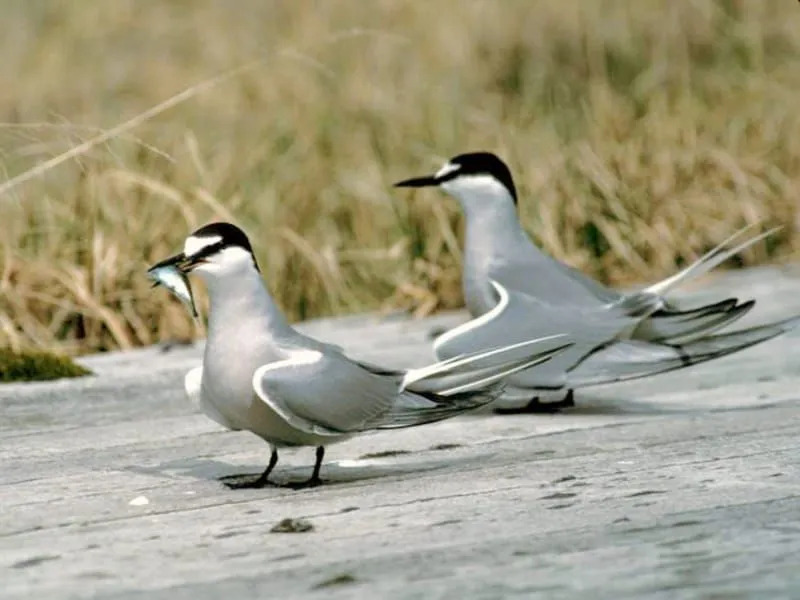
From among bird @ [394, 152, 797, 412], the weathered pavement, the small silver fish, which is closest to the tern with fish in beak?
the small silver fish

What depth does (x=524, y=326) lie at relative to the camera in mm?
4219

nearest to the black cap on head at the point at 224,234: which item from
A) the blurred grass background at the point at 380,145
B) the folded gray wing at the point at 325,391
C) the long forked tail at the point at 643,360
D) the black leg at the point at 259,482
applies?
the folded gray wing at the point at 325,391

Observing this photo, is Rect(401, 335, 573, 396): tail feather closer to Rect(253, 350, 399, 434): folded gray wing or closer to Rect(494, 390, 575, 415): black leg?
Rect(253, 350, 399, 434): folded gray wing

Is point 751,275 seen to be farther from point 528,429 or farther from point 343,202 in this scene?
point 528,429

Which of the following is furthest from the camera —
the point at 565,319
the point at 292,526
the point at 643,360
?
the point at 565,319

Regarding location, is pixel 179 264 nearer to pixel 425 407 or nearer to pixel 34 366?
pixel 425 407

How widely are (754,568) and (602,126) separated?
5139 millimetres

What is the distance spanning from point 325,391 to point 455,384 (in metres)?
0.27

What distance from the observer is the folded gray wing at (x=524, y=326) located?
4.14 metres

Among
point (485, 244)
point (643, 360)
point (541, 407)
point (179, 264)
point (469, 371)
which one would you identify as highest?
point (179, 264)

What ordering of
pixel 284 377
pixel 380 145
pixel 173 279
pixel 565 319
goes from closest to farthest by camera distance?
pixel 284 377
pixel 173 279
pixel 565 319
pixel 380 145

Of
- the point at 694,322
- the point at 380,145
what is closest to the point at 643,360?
the point at 694,322

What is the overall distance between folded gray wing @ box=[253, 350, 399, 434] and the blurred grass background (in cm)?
80

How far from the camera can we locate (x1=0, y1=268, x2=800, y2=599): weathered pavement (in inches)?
101
